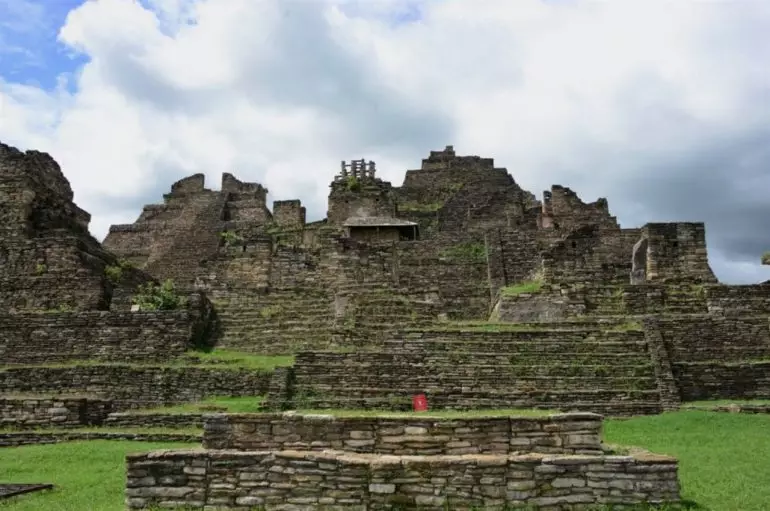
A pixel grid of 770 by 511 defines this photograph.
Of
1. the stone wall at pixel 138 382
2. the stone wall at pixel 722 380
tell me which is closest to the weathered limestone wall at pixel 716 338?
the stone wall at pixel 722 380

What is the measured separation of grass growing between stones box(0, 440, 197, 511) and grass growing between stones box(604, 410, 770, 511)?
7.40 meters

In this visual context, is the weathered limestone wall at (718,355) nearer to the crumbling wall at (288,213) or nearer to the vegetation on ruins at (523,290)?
the vegetation on ruins at (523,290)

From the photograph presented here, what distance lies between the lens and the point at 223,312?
23.0 m

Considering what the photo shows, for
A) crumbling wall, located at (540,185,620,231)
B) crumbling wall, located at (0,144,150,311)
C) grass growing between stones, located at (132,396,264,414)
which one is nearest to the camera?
grass growing between stones, located at (132,396,264,414)

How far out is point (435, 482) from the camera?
25.1 ft

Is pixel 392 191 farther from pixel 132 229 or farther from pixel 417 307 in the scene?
pixel 417 307

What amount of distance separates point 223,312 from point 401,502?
53.8ft

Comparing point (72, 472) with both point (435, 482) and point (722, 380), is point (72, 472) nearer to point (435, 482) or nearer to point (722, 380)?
point (435, 482)

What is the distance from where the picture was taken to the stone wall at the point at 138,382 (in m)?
16.8

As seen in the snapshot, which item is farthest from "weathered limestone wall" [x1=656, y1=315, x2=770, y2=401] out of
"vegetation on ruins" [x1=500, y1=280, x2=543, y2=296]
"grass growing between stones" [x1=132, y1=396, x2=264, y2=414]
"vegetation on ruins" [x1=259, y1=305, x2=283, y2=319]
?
"vegetation on ruins" [x1=259, y1=305, x2=283, y2=319]

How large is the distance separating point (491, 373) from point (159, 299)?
11695 mm

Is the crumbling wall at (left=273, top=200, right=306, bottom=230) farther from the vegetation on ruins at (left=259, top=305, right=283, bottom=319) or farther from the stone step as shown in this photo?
the stone step

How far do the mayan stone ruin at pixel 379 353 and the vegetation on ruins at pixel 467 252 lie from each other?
0.11 m

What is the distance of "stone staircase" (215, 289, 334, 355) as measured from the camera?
2108cm
